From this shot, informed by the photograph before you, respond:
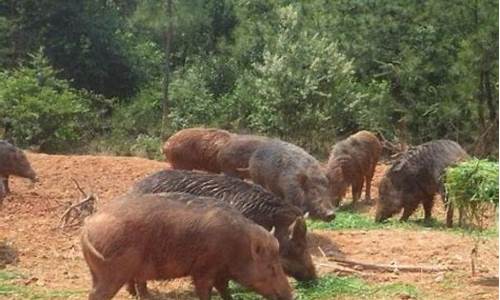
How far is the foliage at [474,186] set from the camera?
877 cm

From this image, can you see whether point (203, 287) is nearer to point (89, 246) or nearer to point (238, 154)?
point (89, 246)

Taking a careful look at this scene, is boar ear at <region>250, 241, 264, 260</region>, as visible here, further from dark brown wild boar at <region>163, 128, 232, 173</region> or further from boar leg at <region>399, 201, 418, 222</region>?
boar leg at <region>399, 201, 418, 222</region>

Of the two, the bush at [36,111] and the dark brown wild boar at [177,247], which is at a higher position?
the bush at [36,111]

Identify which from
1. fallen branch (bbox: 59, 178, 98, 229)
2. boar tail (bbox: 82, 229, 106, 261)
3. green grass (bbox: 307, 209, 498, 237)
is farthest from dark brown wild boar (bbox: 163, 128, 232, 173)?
boar tail (bbox: 82, 229, 106, 261)

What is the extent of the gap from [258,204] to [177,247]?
6.19 feet

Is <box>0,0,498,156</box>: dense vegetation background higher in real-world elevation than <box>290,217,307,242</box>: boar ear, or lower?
higher

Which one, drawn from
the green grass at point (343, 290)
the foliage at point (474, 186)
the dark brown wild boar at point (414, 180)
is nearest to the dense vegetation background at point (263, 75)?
the dark brown wild boar at point (414, 180)

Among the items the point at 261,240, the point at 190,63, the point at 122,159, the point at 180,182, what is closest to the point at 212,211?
the point at 261,240

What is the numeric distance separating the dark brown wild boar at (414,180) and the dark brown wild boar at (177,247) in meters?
6.52

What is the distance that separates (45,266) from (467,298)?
4.85 meters

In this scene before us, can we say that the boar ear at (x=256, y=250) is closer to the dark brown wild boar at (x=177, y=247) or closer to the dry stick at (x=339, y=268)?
the dark brown wild boar at (x=177, y=247)

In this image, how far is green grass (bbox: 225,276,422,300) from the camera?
8789 millimetres

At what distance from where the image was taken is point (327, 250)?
1125 cm

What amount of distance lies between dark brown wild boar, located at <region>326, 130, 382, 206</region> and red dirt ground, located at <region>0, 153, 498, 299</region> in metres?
1.77
